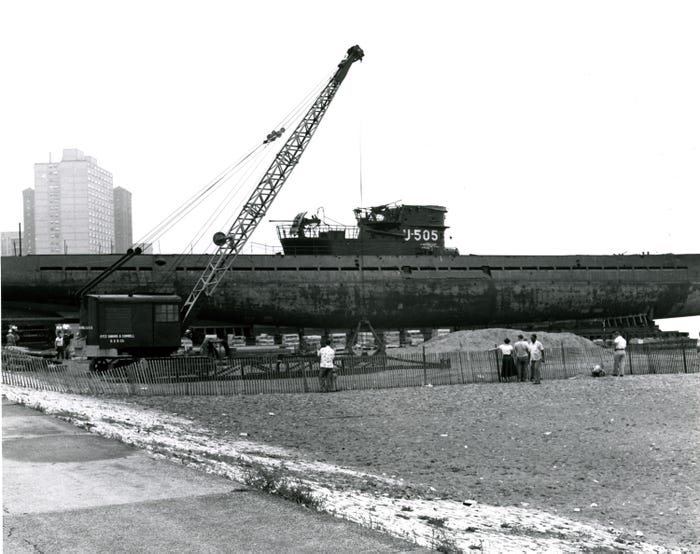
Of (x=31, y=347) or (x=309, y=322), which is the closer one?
(x=31, y=347)

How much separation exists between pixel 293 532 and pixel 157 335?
22.5 meters

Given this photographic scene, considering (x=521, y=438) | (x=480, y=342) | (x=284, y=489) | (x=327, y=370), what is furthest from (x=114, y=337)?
(x=284, y=489)

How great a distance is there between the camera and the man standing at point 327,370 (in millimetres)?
22234

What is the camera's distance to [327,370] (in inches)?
892

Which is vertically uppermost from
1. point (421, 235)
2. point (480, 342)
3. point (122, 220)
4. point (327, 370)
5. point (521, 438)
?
point (122, 220)

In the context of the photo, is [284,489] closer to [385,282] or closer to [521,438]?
[521,438]

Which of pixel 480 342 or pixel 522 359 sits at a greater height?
pixel 480 342

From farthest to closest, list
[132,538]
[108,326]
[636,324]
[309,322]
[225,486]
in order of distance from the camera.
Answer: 1. [636,324]
2. [309,322]
3. [108,326]
4. [225,486]
5. [132,538]

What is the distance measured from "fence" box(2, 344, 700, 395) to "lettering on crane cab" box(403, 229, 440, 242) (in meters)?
21.0

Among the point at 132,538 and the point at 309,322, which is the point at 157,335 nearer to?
the point at 309,322

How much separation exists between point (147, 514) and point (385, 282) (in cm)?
3544

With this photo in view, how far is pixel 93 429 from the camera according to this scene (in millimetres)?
11773

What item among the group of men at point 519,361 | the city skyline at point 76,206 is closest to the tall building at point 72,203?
the city skyline at point 76,206

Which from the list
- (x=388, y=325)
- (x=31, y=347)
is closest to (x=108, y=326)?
(x=31, y=347)
